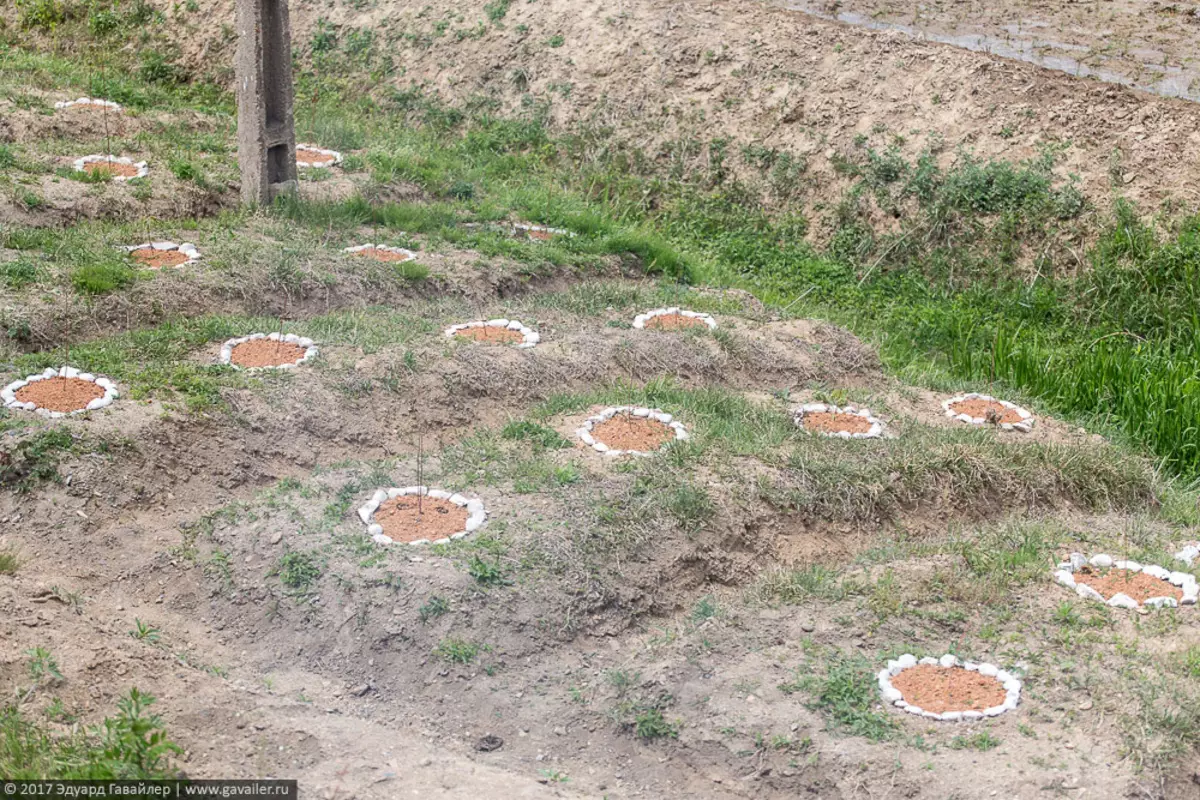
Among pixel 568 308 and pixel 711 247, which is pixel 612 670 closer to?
pixel 568 308

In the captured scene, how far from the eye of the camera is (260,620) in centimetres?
545

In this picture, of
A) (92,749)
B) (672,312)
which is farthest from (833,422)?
(92,749)

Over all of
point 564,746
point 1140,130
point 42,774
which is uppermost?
point 1140,130

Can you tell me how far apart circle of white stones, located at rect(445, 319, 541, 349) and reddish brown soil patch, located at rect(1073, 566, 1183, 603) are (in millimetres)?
3368

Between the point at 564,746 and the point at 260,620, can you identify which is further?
the point at 260,620

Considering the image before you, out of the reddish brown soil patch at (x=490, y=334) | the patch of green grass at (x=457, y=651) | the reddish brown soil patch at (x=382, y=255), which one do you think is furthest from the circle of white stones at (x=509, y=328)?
the patch of green grass at (x=457, y=651)

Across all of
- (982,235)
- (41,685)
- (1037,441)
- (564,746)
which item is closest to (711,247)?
(982,235)

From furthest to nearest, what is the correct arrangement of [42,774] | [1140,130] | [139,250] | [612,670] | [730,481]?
[1140,130], [139,250], [730,481], [612,670], [42,774]

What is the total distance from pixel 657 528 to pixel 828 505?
3.22 ft

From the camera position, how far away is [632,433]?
683cm

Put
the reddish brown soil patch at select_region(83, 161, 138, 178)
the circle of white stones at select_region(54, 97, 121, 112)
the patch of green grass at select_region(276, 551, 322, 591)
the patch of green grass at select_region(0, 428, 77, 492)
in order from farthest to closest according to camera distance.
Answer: the circle of white stones at select_region(54, 97, 121, 112) < the reddish brown soil patch at select_region(83, 161, 138, 178) < the patch of green grass at select_region(0, 428, 77, 492) < the patch of green grass at select_region(276, 551, 322, 591)

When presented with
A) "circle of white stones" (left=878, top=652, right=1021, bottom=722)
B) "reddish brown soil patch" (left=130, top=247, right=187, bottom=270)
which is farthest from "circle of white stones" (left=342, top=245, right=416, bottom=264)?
"circle of white stones" (left=878, top=652, right=1021, bottom=722)

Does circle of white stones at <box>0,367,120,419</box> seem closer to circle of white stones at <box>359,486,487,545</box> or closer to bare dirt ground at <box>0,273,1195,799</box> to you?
bare dirt ground at <box>0,273,1195,799</box>

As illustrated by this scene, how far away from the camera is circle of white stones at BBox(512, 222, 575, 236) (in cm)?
992
